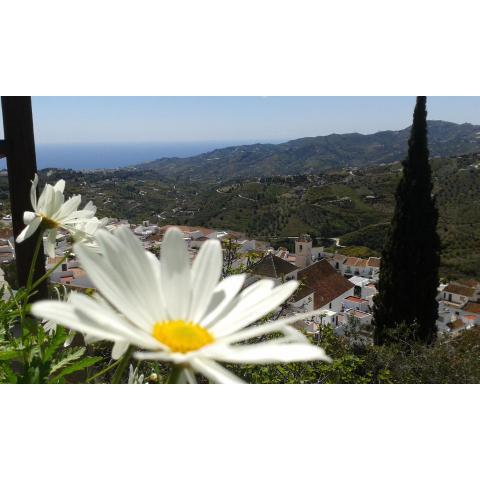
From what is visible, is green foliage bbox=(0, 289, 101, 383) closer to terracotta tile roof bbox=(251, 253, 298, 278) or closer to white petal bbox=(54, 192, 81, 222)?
white petal bbox=(54, 192, 81, 222)

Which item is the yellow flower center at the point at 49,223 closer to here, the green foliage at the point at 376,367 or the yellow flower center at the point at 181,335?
the yellow flower center at the point at 181,335

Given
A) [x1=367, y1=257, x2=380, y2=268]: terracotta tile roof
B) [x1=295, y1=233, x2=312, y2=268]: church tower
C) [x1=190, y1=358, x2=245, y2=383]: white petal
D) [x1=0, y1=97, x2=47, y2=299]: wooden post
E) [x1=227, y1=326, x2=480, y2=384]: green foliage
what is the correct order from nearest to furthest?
[x1=190, y1=358, x2=245, y2=383]: white petal → [x1=0, y1=97, x2=47, y2=299]: wooden post → [x1=227, y1=326, x2=480, y2=384]: green foliage → [x1=295, y1=233, x2=312, y2=268]: church tower → [x1=367, y1=257, x2=380, y2=268]: terracotta tile roof

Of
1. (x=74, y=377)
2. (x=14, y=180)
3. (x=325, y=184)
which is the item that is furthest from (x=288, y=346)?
(x=325, y=184)

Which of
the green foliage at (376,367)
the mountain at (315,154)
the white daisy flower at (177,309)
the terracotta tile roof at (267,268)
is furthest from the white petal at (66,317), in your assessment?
the mountain at (315,154)

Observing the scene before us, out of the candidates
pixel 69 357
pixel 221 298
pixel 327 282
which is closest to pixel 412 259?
pixel 69 357

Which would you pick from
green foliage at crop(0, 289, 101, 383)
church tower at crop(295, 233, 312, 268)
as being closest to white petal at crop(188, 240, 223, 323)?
green foliage at crop(0, 289, 101, 383)
